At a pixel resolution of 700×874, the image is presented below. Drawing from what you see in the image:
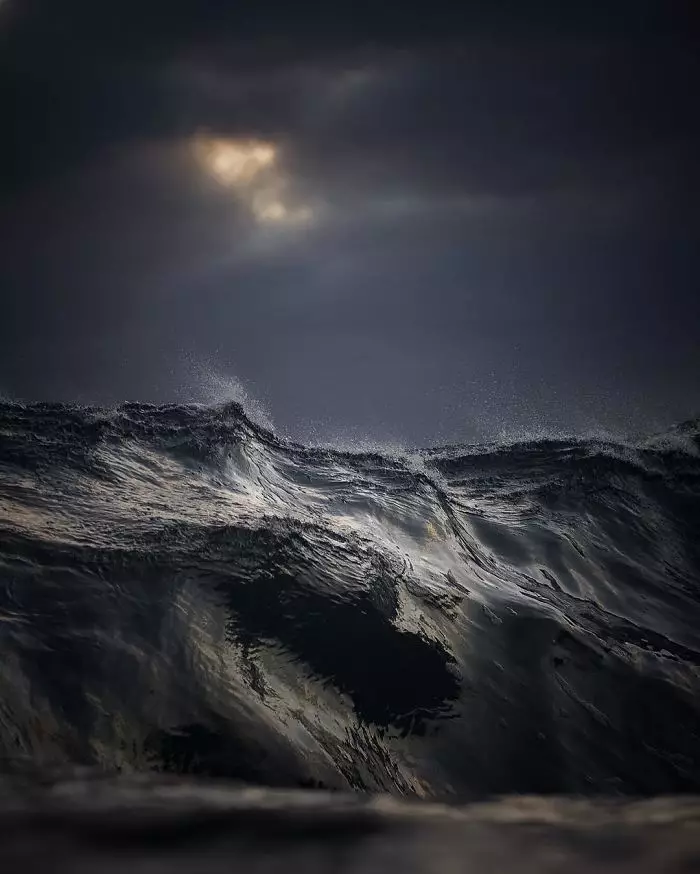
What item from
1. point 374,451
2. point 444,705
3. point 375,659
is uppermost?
point 374,451

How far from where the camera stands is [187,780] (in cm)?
131

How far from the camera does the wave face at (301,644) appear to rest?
2.76 m

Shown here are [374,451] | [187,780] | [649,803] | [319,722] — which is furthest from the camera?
[374,451]

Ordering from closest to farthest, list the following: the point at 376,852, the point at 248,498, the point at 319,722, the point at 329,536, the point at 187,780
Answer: the point at 376,852 < the point at 187,780 < the point at 319,722 < the point at 329,536 < the point at 248,498

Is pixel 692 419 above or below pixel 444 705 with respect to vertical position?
above

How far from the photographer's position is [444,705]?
3590 mm

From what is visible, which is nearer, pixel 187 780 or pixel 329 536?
pixel 187 780

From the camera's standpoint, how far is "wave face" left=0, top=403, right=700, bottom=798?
2.76 m

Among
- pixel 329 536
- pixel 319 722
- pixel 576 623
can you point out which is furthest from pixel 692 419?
pixel 319 722

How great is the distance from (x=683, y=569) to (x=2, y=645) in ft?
28.2

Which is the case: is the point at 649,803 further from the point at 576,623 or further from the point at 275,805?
the point at 576,623

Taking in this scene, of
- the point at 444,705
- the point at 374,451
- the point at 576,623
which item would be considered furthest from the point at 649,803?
the point at 374,451

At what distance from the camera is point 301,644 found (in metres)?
3.66

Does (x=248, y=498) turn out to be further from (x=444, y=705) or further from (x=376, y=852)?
(x=376, y=852)
